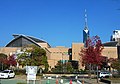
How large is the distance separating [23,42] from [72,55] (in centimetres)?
2112

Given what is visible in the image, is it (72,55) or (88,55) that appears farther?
(72,55)

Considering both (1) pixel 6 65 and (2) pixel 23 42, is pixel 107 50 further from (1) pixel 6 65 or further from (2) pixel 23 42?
(1) pixel 6 65

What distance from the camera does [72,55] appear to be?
371ft

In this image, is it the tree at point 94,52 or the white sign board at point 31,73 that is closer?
the white sign board at point 31,73

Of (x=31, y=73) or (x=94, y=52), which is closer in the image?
(x=31, y=73)

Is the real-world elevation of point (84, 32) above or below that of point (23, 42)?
above

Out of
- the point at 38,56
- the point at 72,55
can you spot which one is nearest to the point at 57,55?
the point at 72,55

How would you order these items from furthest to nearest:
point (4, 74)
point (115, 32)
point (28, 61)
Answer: point (115, 32), point (28, 61), point (4, 74)

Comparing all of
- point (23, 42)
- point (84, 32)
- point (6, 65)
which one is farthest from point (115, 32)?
point (6, 65)

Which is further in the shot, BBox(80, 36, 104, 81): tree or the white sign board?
BBox(80, 36, 104, 81): tree

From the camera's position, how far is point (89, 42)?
34.5 meters

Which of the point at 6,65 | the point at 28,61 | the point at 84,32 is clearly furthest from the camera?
the point at 84,32

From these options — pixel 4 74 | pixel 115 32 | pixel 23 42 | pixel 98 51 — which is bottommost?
pixel 4 74

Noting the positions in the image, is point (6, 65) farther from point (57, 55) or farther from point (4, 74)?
point (57, 55)
